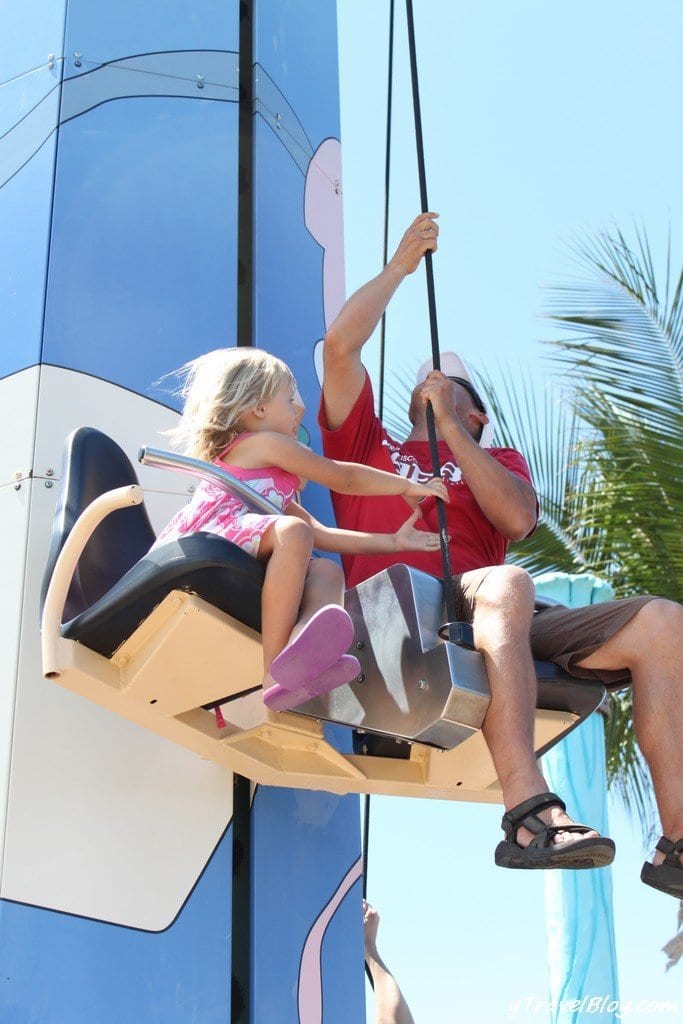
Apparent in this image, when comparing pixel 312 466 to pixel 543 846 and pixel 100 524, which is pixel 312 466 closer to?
pixel 100 524

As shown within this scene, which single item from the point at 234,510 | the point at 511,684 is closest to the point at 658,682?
the point at 511,684

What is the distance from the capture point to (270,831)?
4.07m

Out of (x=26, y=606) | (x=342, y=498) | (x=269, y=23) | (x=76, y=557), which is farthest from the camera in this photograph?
(x=269, y=23)

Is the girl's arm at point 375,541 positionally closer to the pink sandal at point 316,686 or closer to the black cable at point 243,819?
the pink sandal at point 316,686

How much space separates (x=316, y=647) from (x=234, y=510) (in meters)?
0.66

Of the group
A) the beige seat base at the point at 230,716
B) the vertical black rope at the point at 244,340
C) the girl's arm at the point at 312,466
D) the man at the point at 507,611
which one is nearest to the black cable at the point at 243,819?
the vertical black rope at the point at 244,340

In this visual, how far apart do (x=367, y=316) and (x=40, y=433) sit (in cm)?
109

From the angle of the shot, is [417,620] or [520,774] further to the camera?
[417,620]

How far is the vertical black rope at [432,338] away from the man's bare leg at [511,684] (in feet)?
0.33

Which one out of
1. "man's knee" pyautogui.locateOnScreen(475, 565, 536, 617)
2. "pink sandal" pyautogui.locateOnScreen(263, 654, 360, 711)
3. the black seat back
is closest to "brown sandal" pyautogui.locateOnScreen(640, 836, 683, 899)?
"man's knee" pyautogui.locateOnScreen(475, 565, 536, 617)

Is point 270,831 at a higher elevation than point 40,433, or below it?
below

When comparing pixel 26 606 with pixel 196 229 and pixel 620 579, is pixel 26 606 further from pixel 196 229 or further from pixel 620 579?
pixel 620 579

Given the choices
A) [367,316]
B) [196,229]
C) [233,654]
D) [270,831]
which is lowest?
[270,831]

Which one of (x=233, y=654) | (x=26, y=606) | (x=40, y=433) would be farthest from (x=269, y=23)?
(x=233, y=654)
